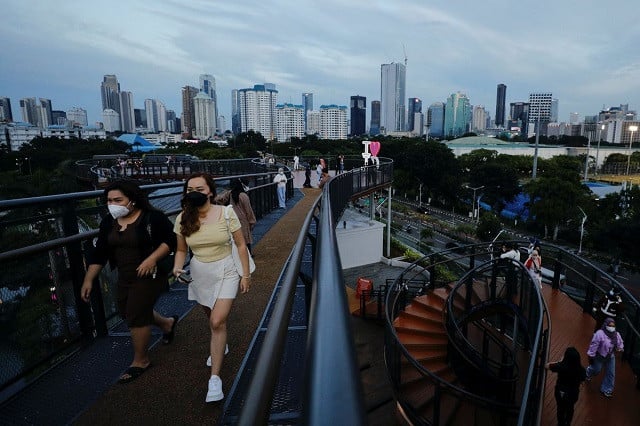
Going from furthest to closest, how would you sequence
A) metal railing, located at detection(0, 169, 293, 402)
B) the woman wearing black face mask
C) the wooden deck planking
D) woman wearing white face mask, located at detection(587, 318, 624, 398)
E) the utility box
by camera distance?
1. the utility box
2. woman wearing white face mask, located at detection(587, 318, 624, 398)
3. the wooden deck planking
4. the woman wearing black face mask
5. metal railing, located at detection(0, 169, 293, 402)

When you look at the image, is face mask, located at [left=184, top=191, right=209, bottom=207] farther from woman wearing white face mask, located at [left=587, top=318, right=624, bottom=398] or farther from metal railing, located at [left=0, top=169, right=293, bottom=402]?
woman wearing white face mask, located at [left=587, top=318, right=624, bottom=398]

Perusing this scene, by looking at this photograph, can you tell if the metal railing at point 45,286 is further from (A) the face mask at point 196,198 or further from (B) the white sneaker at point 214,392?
(B) the white sneaker at point 214,392

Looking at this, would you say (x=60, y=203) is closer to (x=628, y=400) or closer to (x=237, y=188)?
(x=237, y=188)

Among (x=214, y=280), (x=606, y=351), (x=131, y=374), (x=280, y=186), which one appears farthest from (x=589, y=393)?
(x=280, y=186)

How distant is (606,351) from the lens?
6.98 meters

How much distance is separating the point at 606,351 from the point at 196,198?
766 centimetres

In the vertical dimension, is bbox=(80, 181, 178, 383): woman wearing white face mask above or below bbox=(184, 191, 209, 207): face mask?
below

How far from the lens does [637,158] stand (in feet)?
309

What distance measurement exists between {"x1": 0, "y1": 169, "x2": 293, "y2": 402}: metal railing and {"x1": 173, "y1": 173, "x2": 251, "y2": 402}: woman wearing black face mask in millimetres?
1162

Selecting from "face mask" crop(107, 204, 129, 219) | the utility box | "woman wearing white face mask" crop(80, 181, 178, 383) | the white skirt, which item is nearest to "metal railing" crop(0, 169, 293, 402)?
"woman wearing white face mask" crop(80, 181, 178, 383)

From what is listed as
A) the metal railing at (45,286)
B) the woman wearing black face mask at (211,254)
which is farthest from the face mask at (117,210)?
the metal railing at (45,286)

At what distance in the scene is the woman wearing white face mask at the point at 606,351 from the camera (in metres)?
7.00

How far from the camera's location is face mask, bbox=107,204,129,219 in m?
3.15

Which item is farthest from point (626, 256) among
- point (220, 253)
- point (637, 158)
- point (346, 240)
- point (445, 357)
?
point (637, 158)
